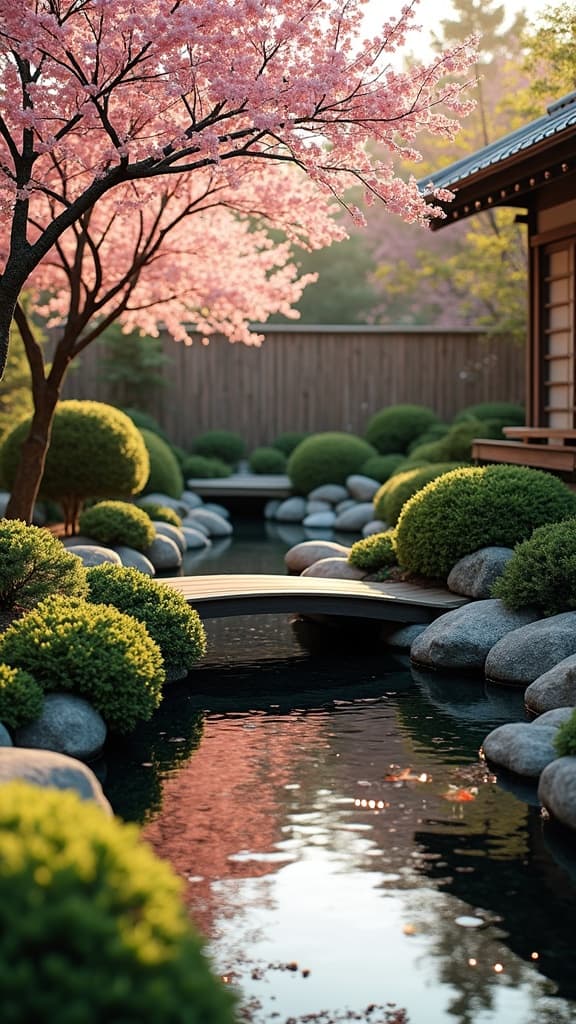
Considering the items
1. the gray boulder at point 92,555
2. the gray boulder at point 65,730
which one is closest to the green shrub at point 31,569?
the gray boulder at point 65,730

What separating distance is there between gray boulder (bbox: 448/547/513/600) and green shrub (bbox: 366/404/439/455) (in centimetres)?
1257

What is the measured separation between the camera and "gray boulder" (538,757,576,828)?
587 cm

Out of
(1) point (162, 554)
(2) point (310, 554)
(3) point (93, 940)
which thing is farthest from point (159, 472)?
(3) point (93, 940)

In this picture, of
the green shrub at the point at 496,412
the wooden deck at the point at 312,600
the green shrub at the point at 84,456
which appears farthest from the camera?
the green shrub at the point at 496,412

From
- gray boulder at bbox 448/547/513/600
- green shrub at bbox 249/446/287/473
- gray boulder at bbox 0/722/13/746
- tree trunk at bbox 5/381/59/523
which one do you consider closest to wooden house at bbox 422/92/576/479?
gray boulder at bbox 448/547/513/600

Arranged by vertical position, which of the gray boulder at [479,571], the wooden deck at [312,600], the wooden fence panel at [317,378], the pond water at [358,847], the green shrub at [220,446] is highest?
the wooden fence panel at [317,378]

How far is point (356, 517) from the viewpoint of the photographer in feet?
65.8

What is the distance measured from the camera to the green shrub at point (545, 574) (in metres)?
8.99

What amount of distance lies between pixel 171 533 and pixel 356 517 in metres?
4.01

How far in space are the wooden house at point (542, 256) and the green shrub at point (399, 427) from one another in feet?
29.0

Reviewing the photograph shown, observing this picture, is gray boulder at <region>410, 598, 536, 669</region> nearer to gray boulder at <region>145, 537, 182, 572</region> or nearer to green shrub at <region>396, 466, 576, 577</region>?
green shrub at <region>396, 466, 576, 577</region>

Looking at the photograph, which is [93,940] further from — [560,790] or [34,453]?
[34,453]

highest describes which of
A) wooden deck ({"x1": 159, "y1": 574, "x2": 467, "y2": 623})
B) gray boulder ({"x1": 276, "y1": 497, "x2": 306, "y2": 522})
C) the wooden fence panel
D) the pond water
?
the wooden fence panel

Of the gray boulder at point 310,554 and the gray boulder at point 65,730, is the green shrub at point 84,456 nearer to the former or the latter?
the gray boulder at point 310,554
